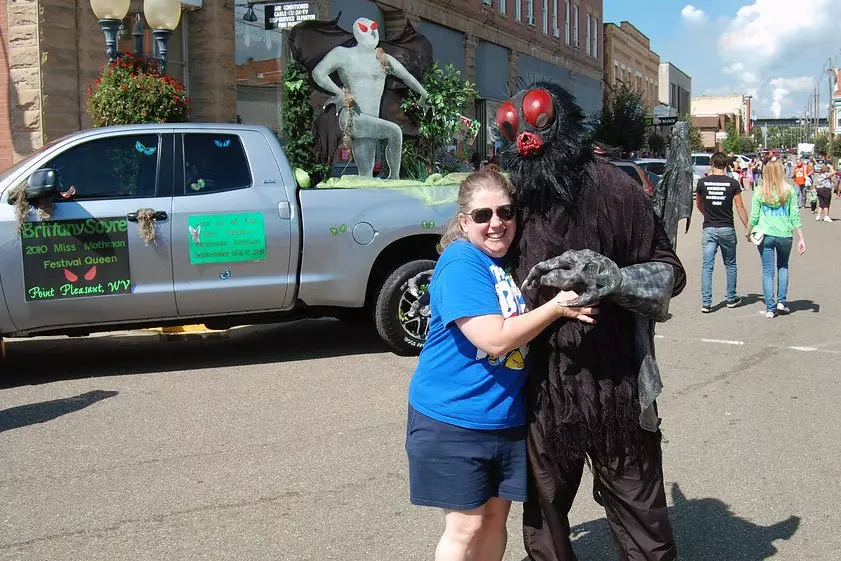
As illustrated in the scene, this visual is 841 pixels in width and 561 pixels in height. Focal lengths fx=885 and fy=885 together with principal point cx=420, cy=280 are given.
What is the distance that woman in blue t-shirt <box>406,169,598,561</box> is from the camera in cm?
267

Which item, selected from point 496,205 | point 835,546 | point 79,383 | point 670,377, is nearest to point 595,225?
point 496,205

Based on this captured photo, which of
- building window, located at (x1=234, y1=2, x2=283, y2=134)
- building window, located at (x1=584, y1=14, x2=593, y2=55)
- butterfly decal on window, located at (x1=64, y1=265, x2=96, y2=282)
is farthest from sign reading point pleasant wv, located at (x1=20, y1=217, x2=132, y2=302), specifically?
building window, located at (x1=584, y1=14, x2=593, y2=55)

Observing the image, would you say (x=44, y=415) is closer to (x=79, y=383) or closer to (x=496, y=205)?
(x=79, y=383)

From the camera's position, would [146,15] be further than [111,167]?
Yes

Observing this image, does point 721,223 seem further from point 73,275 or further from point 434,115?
point 73,275

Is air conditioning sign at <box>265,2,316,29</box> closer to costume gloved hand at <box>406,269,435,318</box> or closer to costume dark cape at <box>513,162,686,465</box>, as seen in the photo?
costume gloved hand at <box>406,269,435,318</box>

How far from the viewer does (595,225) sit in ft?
8.75

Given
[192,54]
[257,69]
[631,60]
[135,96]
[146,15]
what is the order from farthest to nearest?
[631,60]
[257,69]
[192,54]
[135,96]
[146,15]

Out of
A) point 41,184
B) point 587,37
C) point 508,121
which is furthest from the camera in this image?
point 587,37

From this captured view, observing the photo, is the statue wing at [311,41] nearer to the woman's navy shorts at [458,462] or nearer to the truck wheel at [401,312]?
the truck wheel at [401,312]

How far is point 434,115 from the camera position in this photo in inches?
359

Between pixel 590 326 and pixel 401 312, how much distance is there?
4712mm

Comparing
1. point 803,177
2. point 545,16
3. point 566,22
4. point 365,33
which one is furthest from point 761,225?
point 566,22

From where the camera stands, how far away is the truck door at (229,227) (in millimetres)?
6629
